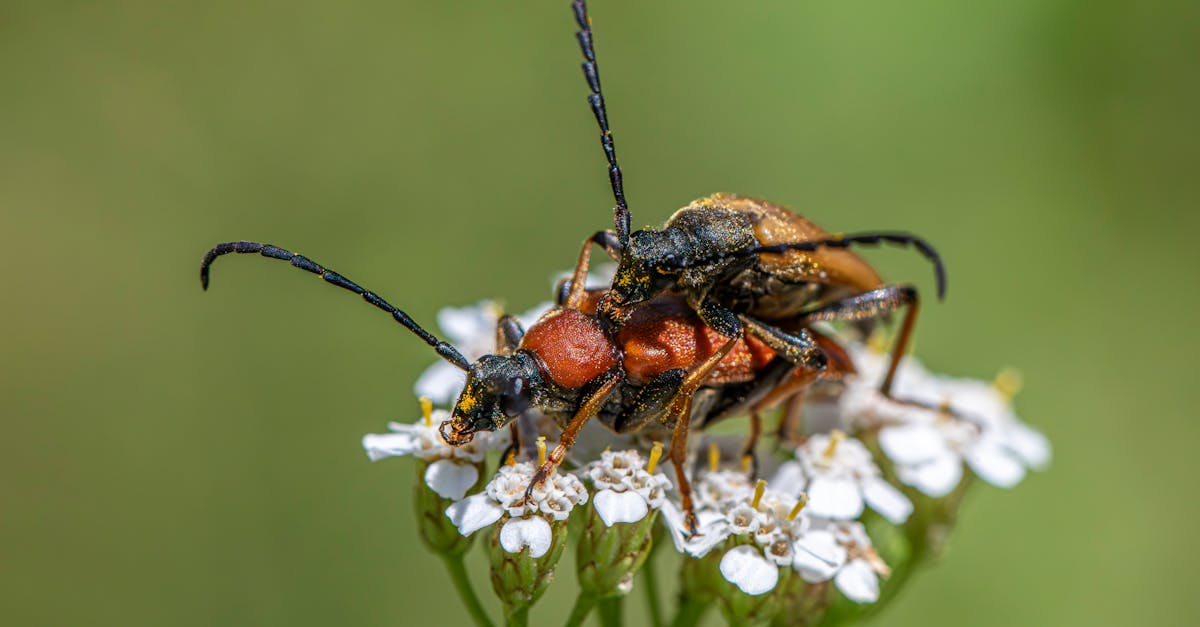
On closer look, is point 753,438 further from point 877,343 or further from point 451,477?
point 877,343

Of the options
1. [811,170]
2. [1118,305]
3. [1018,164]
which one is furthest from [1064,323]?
[811,170]

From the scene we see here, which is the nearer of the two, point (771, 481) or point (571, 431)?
point (571, 431)

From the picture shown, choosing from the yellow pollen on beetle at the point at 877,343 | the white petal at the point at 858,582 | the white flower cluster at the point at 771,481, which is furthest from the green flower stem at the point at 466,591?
the yellow pollen on beetle at the point at 877,343

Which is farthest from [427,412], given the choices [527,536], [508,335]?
[527,536]

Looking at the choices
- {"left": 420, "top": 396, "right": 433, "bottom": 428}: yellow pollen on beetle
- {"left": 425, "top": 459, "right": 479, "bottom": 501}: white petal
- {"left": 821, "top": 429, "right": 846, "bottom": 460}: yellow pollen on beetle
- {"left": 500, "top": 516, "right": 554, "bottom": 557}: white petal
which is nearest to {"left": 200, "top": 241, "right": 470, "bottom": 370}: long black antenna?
{"left": 420, "top": 396, "right": 433, "bottom": 428}: yellow pollen on beetle

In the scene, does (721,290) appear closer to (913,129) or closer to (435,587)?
(435,587)

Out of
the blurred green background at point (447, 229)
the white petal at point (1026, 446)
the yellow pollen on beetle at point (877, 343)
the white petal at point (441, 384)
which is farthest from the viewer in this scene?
the blurred green background at point (447, 229)

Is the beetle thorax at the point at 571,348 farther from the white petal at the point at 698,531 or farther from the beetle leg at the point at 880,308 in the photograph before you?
the beetle leg at the point at 880,308

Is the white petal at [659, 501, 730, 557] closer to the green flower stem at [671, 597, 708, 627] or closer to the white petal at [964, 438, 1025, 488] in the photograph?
the green flower stem at [671, 597, 708, 627]
